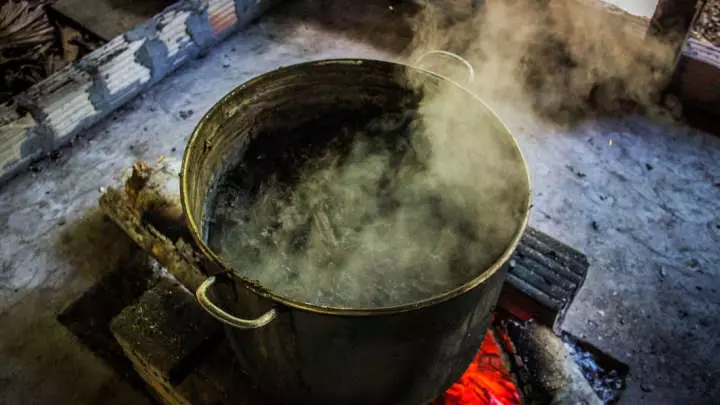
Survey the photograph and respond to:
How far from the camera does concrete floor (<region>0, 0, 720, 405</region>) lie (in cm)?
271

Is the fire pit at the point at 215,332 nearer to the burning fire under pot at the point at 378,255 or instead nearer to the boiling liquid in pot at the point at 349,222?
the burning fire under pot at the point at 378,255

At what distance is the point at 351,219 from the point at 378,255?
0.81 ft

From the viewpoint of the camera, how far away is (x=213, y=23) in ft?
14.3

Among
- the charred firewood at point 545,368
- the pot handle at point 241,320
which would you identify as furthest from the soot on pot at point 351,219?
the charred firewood at point 545,368

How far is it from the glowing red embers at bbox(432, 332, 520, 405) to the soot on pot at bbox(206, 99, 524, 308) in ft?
2.71

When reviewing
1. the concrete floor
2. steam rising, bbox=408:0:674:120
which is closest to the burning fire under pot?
the concrete floor

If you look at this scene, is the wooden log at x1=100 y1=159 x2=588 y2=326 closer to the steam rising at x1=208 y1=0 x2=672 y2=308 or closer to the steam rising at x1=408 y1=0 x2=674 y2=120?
the steam rising at x1=208 y1=0 x2=672 y2=308

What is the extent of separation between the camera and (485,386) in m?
2.52

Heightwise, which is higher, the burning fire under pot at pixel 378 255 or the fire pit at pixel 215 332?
the burning fire under pot at pixel 378 255

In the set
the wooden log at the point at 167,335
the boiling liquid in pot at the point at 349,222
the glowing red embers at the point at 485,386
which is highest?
the boiling liquid in pot at the point at 349,222

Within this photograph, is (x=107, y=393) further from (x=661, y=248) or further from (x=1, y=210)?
(x=661, y=248)

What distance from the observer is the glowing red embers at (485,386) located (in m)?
2.49

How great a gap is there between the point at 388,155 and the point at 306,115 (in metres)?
0.40

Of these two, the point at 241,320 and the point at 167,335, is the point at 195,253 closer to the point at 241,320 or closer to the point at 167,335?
the point at 167,335
